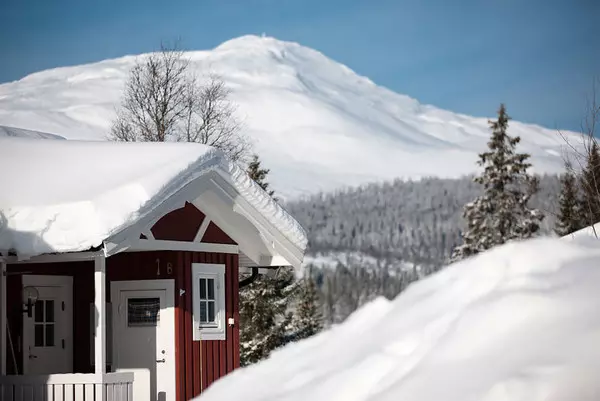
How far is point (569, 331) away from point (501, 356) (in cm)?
23

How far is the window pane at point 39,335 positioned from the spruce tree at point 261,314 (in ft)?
62.7

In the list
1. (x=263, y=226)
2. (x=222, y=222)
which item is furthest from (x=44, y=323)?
(x=263, y=226)

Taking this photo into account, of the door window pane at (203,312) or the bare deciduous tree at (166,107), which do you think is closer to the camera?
the door window pane at (203,312)

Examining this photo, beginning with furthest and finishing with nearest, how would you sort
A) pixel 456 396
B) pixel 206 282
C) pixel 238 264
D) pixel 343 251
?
pixel 343 251 → pixel 238 264 → pixel 206 282 → pixel 456 396

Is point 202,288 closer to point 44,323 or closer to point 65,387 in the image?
point 44,323

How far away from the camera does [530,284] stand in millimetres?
3705

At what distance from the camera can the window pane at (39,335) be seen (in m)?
13.9

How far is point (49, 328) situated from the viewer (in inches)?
558

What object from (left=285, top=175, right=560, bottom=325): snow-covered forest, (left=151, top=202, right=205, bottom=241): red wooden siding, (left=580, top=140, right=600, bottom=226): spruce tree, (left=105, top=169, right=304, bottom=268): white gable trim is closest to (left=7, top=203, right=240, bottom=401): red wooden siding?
(left=151, top=202, right=205, bottom=241): red wooden siding

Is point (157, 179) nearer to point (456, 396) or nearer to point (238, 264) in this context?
point (238, 264)

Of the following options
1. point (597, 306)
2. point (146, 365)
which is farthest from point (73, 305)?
point (597, 306)

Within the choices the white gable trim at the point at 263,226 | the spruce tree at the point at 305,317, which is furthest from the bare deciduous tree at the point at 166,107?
the white gable trim at the point at 263,226

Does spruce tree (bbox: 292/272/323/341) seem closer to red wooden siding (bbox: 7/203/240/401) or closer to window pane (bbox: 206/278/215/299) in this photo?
window pane (bbox: 206/278/215/299)

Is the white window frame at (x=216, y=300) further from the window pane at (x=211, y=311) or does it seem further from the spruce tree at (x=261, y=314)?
the spruce tree at (x=261, y=314)
